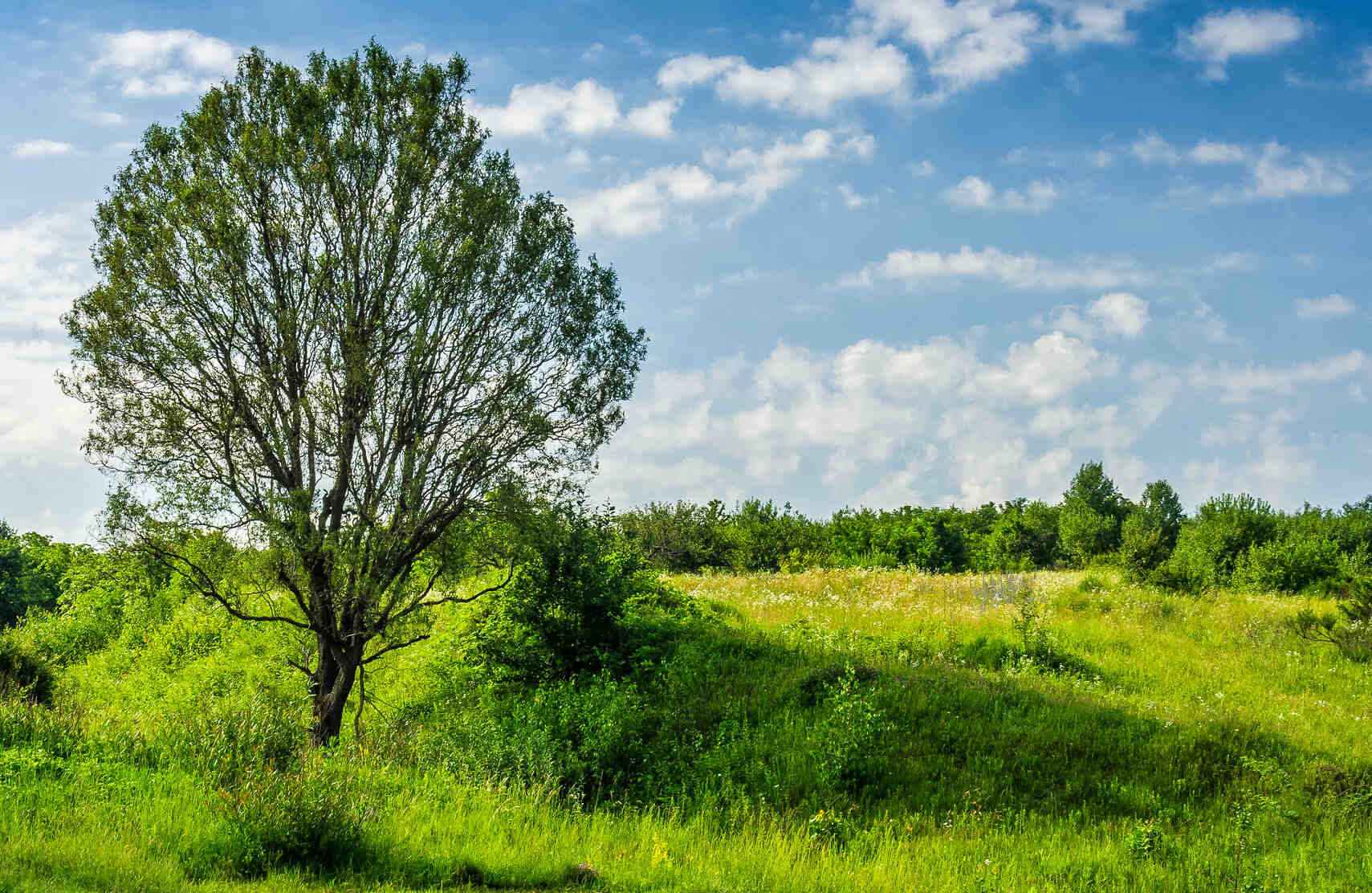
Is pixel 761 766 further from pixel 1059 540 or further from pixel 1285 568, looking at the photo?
pixel 1059 540

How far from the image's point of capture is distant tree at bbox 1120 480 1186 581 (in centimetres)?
3266

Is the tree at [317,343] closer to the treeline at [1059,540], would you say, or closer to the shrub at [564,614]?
the shrub at [564,614]

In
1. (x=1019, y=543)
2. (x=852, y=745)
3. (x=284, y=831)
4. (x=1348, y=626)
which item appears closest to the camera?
(x=284, y=831)

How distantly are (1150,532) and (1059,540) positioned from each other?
65.2ft

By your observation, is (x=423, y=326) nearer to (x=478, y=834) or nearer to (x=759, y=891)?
(x=478, y=834)

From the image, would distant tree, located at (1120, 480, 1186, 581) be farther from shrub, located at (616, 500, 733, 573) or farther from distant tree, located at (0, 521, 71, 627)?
distant tree, located at (0, 521, 71, 627)

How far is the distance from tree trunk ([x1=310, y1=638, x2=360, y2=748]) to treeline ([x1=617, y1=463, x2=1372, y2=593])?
1588 cm

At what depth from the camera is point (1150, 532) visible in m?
37.4

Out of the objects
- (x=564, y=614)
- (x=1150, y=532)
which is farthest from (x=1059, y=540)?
(x=564, y=614)

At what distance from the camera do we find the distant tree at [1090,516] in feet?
173

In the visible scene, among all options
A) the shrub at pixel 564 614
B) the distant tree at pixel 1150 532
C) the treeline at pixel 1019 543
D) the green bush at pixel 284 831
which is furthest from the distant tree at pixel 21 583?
the distant tree at pixel 1150 532

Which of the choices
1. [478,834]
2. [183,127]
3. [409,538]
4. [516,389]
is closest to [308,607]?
[409,538]

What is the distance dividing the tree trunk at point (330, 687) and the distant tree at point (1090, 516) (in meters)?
44.8

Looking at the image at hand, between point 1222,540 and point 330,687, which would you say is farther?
point 1222,540
